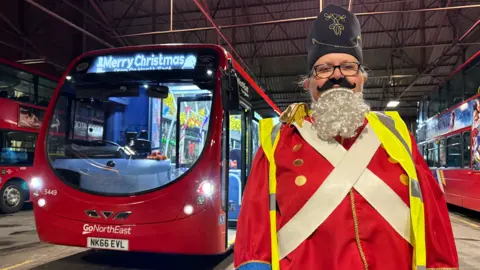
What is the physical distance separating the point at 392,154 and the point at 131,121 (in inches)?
165

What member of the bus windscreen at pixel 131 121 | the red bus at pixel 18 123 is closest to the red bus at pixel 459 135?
A: the bus windscreen at pixel 131 121

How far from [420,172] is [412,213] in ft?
0.60

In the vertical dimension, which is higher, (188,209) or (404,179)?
(404,179)

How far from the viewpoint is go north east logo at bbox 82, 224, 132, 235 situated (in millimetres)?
4109

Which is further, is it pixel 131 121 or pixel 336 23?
pixel 131 121

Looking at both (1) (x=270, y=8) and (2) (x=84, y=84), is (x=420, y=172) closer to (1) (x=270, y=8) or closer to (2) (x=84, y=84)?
(2) (x=84, y=84)

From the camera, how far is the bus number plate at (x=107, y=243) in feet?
13.4

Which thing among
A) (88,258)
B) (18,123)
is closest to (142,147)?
(88,258)

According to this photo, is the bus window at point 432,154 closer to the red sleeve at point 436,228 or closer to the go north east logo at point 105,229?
the go north east logo at point 105,229

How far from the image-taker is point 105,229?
4.16 metres

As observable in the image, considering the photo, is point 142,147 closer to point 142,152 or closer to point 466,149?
A: point 142,152

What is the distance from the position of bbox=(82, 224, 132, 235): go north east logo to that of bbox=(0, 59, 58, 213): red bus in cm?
689

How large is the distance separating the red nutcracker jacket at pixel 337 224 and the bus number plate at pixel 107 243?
3003 millimetres

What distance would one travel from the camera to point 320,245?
4.45 ft
